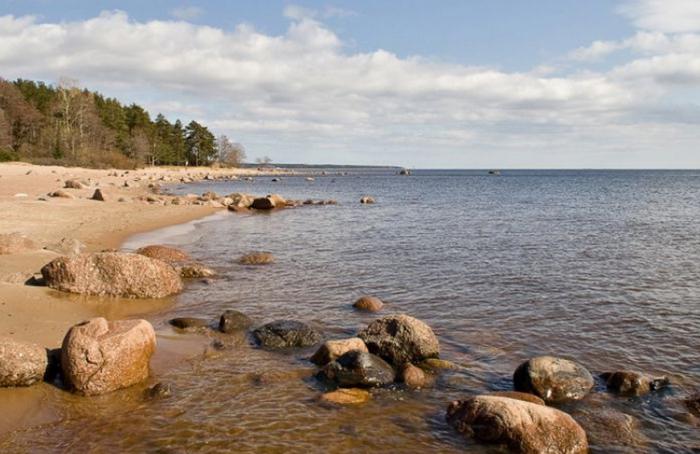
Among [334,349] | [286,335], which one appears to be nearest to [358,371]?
[334,349]

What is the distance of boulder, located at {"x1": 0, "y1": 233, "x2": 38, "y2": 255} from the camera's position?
672 inches

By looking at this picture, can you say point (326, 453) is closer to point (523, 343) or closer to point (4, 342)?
point (4, 342)

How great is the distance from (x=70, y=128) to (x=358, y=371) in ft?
286

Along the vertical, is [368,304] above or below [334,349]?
below

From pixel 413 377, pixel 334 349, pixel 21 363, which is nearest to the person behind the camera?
pixel 21 363

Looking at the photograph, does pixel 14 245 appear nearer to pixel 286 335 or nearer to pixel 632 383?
pixel 286 335

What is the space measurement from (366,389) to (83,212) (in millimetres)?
27169

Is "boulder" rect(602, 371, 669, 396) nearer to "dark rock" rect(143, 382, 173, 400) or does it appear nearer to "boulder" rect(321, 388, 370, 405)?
"boulder" rect(321, 388, 370, 405)

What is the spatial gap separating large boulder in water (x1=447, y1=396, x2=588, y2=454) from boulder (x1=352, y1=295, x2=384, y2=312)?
6.86 meters

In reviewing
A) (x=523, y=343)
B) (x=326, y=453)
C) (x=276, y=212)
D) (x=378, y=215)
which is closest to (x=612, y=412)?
(x=523, y=343)

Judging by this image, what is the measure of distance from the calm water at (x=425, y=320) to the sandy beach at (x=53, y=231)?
1931mm

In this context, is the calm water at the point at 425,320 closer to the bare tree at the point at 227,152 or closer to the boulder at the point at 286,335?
the boulder at the point at 286,335

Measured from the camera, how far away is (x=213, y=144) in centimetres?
14000

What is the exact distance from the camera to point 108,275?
14602 millimetres
